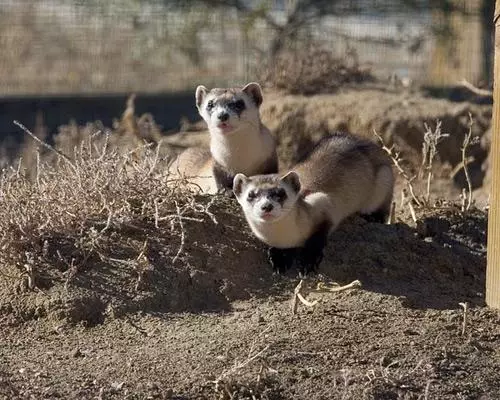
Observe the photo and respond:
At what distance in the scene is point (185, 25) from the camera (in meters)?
12.3

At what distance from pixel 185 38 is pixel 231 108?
6078 mm

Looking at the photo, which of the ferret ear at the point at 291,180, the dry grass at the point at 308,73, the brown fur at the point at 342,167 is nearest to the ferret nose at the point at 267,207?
the ferret ear at the point at 291,180

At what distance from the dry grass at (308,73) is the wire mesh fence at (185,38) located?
2415mm

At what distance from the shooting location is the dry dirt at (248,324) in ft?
14.3

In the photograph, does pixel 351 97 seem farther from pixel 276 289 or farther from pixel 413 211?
pixel 276 289

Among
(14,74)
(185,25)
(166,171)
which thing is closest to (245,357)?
(166,171)

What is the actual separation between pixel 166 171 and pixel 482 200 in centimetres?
313

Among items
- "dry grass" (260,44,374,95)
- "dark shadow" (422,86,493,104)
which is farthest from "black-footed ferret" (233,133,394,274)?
"dark shadow" (422,86,493,104)

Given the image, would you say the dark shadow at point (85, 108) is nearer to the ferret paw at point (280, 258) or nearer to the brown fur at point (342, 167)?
the brown fur at point (342, 167)

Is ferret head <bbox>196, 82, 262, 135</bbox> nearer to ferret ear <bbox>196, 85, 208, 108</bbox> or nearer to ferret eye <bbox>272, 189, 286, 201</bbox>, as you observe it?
ferret ear <bbox>196, 85, 208, 108</bbox>

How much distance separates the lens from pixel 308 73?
30.0 feet

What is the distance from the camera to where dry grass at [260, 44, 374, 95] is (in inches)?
359

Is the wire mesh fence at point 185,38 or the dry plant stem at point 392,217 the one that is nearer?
the dry plant stem at point 392,217

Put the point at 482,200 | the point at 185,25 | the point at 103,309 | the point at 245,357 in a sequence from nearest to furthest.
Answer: the point at 245,357
the point at 103,309
the point at 482,200
the point at 185,25
